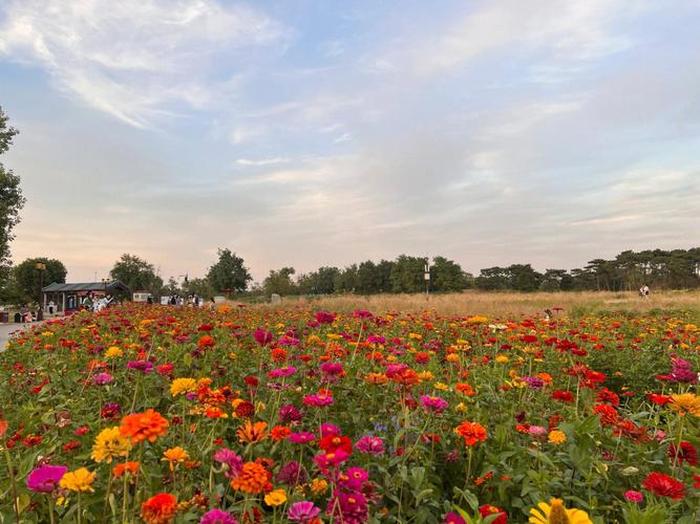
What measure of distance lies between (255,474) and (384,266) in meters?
84.8

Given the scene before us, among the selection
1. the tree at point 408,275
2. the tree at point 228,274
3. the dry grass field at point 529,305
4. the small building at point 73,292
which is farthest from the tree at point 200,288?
the dry grass field at point 529,305

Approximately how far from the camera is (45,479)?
1.15 metres

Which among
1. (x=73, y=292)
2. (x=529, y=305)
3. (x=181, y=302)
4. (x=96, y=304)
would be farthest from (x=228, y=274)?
(x=529, y=305)

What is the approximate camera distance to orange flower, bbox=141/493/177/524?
96 centimetres

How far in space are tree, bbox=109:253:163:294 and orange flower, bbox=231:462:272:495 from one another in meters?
80.1

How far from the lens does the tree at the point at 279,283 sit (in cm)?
5874

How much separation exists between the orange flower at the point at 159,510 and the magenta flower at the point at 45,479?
1.15ft

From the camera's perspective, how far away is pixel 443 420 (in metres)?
2.22

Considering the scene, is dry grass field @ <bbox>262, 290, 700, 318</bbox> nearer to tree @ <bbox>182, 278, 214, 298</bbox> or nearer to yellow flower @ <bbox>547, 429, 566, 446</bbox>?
yellow flower @ <bbox>547, 429, 566, 446</bbox>

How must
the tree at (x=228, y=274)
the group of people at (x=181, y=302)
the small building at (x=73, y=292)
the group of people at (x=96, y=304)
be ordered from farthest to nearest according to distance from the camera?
the tree at (x=228, y=274), the small building at (x=73, y=292), the group of people at (x=181, y=302), the group of people at (x=96, y=304)

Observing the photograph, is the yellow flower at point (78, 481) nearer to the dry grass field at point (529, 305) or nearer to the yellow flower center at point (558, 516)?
the yellow flower center at point (558, 516)

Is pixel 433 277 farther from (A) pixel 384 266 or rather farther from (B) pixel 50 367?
(B) pixel 50 367

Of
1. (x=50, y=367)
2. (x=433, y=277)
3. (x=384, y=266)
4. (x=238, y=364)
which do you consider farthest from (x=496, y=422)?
(x=384, y=266)

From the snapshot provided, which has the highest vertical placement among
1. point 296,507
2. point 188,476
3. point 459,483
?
point 296,507
